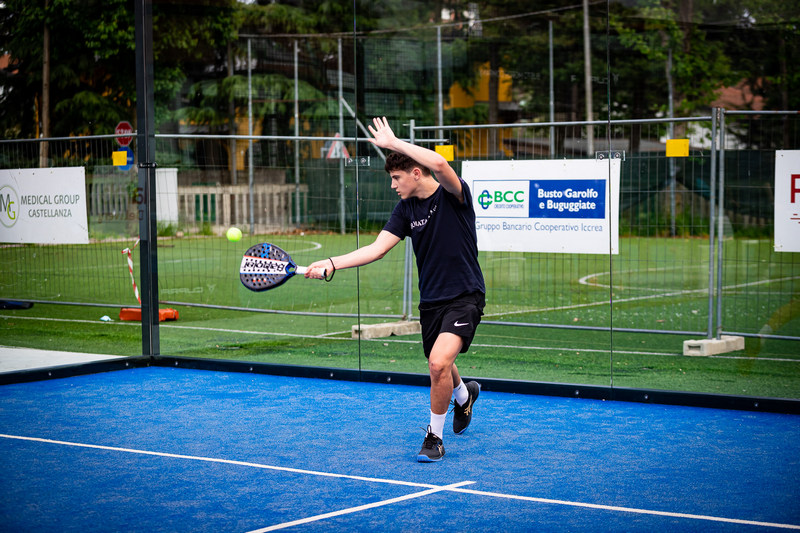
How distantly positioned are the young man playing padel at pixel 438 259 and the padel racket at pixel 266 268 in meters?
0.25

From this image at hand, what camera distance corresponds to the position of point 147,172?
32.8ft

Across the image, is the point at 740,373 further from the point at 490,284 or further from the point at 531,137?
the point at 531,137

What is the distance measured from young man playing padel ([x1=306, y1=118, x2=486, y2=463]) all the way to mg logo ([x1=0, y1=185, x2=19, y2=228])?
4.95m

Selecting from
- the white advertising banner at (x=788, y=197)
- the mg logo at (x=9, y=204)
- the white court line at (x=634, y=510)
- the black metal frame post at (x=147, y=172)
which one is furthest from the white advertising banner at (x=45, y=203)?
the white advertising banner at (x=788, y=197)

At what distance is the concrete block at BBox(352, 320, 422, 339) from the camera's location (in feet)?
37.3

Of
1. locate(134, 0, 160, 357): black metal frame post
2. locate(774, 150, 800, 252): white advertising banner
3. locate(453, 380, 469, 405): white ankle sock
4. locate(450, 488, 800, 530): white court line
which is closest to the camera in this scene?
locate(450, 488, 800, 530): white court line

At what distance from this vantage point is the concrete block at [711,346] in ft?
32.6

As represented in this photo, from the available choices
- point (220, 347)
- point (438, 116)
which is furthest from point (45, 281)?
point (438, 116)

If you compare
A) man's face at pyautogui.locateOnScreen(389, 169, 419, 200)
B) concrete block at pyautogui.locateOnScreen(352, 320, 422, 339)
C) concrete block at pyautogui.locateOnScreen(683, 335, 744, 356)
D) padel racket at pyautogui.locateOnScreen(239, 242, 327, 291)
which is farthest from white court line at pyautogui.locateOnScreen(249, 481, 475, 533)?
concrete block at pyautogui.locateOnScreen(352, 320, 422, 339)

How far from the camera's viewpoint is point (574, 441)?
6.80 meters

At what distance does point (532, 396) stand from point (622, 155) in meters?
2.24

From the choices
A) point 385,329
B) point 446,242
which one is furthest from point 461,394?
point 385,329

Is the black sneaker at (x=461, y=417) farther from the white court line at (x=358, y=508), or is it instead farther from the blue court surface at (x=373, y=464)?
the white court line at (x=358, y=508)

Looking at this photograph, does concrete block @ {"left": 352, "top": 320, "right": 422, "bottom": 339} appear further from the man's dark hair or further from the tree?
the man's dark hair
